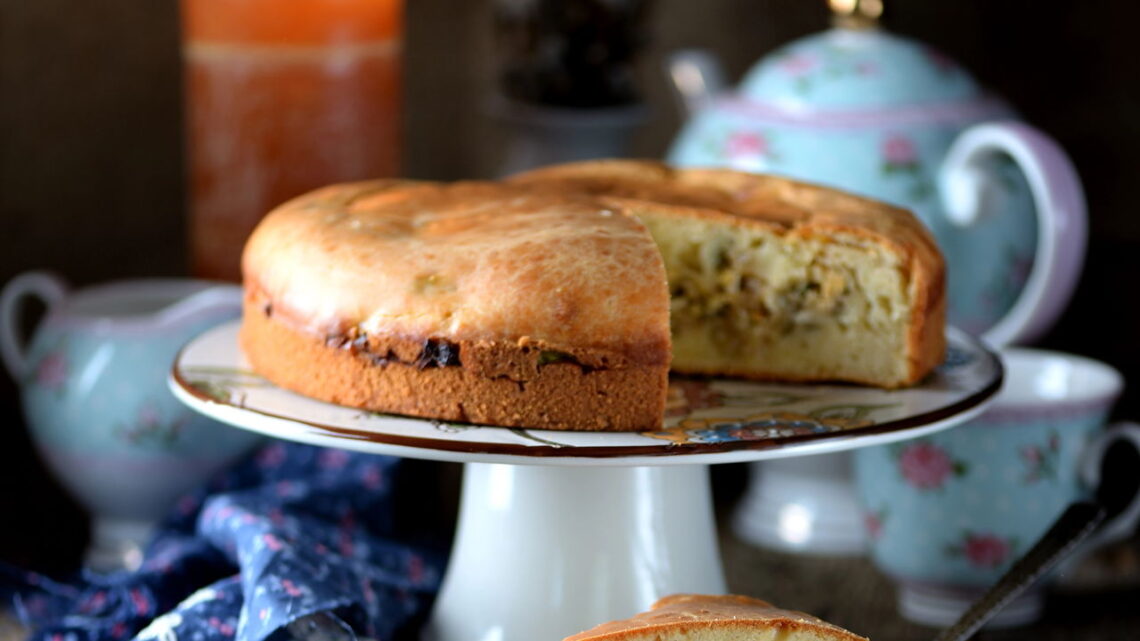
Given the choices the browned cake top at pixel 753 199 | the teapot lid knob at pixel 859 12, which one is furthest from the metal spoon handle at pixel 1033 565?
the teapot lid knob at pixel 859 12

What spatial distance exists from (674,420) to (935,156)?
2.23 ft

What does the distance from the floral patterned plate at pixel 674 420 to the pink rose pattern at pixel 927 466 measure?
14cm

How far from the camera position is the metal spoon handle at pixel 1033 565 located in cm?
119

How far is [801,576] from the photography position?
5.53 ft

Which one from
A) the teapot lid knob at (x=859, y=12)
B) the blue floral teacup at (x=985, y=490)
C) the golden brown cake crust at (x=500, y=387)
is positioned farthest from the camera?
the teapot lid knob at (x=859, y=12)

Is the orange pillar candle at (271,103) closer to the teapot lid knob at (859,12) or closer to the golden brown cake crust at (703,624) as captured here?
the teapot lid knob at (859,12)

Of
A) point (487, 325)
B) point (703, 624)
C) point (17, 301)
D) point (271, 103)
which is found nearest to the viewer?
point (703, 624)

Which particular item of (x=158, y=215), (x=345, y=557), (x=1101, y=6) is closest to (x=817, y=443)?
(x=345, y=557)

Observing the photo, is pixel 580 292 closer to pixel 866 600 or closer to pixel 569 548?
pixel 569 548

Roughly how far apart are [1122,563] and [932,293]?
0.58 metres

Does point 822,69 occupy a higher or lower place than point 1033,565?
higher

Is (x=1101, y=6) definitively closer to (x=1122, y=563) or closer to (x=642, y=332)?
(x=1122, y=563)

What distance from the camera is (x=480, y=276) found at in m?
1.17

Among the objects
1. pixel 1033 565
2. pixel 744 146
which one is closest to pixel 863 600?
pixel 1033 565
